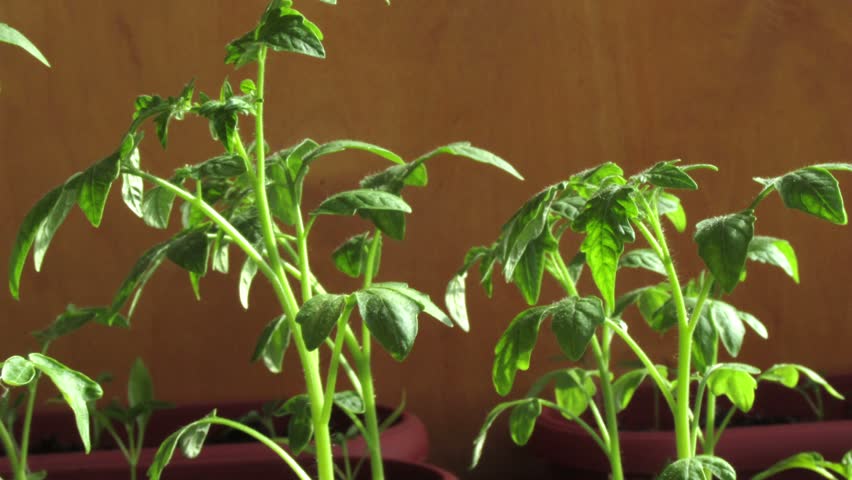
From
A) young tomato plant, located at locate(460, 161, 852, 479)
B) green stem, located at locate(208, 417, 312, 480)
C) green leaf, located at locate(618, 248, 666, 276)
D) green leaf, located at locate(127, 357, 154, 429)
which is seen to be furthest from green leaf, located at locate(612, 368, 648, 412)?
green leaf, located at locate(127, 357, 154, 429)

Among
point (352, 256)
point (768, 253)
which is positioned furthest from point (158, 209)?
point (768, 253)

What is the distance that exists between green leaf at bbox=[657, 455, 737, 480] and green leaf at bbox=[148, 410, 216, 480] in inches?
13.2

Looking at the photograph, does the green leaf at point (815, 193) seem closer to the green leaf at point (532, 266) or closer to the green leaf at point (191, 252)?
the green leaf at point (532, 266)

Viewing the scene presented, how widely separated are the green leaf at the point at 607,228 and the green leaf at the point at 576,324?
0.02 meters

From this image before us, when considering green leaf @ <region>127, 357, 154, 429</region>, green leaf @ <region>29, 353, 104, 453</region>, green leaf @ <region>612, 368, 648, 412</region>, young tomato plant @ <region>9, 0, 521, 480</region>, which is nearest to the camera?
green leaf @ <region>29, 353, 104, 453</region>

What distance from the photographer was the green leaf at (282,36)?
0.72 m

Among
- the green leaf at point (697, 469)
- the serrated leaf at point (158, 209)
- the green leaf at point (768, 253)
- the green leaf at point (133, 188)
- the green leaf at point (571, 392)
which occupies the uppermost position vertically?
the green leaf at point (133, 188)

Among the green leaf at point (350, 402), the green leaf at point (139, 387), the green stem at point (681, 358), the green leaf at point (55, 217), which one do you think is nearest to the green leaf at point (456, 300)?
the green leaf at point (350, 402)

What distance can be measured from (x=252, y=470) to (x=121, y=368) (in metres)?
0.43

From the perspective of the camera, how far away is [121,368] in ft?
4.52

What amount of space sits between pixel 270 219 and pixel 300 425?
169mm

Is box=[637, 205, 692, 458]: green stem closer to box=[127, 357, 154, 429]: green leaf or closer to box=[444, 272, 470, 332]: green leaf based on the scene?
box=[444, 272, 470, 332]: green leaf

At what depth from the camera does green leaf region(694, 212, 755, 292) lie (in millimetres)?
642

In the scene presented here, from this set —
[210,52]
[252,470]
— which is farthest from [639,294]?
[210,52]
